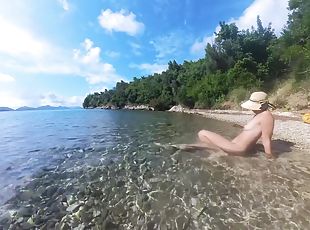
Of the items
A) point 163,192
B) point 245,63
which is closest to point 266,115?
point 163,192

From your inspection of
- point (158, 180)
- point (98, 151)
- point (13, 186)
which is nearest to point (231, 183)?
point (158, 180)

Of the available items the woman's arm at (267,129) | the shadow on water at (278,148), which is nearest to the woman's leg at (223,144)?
the shadow on water at (278,148)

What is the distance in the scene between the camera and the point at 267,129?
33.4ft

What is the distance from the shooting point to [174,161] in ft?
34.9

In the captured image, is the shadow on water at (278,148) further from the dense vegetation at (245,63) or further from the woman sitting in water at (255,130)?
the dense vegetation at (245,63)

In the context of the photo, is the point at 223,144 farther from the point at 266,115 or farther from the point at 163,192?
the point at 163,192

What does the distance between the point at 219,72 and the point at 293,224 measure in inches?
3054

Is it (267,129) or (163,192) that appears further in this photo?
(267,129)

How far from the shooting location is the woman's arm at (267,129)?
10156mm

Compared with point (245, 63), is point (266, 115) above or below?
below

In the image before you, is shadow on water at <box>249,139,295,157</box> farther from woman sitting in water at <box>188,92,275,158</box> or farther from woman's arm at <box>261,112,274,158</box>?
woman's arm at <box>261,112,274,158</box>

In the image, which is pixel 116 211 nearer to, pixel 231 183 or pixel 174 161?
pixel 231 183

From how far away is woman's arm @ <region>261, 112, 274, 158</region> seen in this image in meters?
10.2

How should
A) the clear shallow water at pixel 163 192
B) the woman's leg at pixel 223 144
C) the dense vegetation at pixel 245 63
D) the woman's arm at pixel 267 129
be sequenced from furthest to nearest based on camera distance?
the dense vegetation at pixel 245 63
the woman's leg at pixel 223 144
the woman's arm at pixel 267 129
the clear shallow water at pixel 163 192
